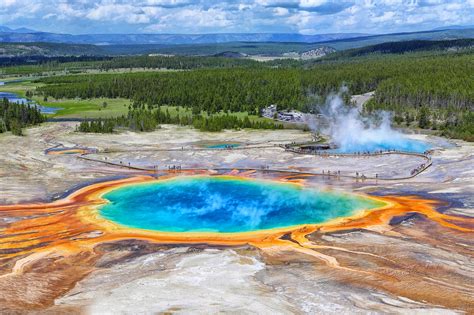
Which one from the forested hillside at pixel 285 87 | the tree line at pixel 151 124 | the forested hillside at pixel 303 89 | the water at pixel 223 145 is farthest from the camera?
the forested hillside at pixel 285 87

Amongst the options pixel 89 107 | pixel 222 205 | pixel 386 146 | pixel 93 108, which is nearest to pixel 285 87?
pixel 93 108

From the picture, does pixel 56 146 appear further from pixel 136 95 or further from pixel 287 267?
pixel 136 95

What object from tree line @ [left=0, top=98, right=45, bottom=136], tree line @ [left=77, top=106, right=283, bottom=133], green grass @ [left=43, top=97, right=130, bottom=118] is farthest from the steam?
tree line @ [left=0, top=98, right=45, bottom=136]

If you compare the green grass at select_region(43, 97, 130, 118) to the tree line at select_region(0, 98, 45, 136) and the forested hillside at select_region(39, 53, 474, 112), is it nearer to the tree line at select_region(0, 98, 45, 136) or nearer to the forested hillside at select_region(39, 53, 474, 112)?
the forested hillside at select_region(39, 53, 474, 112)

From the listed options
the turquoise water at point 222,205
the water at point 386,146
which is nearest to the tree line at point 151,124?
the water at point 386,146

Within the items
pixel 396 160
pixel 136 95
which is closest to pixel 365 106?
pixel 396 160

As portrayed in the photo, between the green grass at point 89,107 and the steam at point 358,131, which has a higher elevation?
the green grass at point 89,107

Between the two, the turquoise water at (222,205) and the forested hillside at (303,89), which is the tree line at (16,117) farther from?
the turquoise water at (222,205)

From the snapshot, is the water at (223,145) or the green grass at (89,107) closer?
A: the water at (223,145)

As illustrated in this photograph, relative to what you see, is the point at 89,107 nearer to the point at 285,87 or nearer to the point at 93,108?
the point at 93,108
